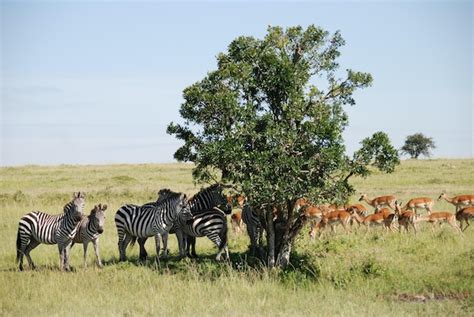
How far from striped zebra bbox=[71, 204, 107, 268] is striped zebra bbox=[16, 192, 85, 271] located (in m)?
0.29

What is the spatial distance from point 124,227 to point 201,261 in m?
2.23

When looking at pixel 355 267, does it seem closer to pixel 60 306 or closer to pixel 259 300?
pixel 259 300

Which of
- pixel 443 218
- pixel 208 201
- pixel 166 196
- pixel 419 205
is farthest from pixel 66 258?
pixel 419 205

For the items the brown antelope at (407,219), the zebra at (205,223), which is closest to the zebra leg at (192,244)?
the zebra at (205,223)

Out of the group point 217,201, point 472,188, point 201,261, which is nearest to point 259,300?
point 201,261

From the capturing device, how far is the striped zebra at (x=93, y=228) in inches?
593

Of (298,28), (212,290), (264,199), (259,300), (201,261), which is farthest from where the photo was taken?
(201,261)

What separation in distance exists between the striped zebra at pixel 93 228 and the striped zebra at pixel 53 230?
29cm

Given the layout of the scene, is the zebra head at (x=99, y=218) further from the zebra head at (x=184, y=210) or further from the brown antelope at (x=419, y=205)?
the brown antelope at (x=419, y=205)

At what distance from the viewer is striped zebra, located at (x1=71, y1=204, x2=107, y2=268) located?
1505cm

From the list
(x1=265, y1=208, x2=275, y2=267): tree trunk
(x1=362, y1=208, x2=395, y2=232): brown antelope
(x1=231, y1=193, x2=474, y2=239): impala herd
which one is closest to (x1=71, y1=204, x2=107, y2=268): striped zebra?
(x1=265, y1=208, x2=275, y2=267): tree trunk

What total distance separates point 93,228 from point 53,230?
100 cm

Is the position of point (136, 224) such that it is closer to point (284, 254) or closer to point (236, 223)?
point (284, 254)

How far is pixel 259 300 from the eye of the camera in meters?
11.7
